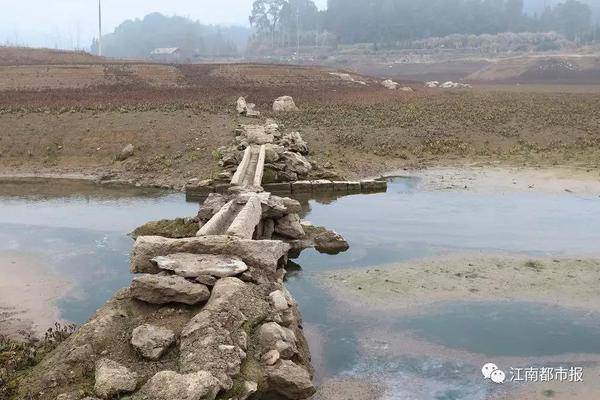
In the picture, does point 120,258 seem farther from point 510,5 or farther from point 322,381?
point 510,5

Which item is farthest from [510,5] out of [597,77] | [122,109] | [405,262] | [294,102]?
[405,262]

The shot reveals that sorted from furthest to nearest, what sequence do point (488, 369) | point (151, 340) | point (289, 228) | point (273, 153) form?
1. point (273, 153)
2. point (289, 228)
3. point (488, 369)
4. point (151, 340)

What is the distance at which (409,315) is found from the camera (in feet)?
35.3

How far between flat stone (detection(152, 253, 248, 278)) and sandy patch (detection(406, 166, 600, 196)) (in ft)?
38.7

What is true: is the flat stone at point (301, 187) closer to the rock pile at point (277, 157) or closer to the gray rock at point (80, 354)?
the rock pile at point (277, 157)

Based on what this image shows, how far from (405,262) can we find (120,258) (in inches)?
239

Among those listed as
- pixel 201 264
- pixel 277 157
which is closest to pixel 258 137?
pixel 277 157

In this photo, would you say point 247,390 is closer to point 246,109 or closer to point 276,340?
point 276,340

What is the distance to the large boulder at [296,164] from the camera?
69.4 feet

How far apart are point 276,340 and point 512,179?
50.1ft

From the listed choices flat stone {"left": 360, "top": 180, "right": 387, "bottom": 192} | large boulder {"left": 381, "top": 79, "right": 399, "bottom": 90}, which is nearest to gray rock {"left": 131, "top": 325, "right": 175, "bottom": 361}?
flat stone {"left": 360, "top": 180, "right": 387, "bottom": 192}

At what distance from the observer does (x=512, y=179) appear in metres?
21.5

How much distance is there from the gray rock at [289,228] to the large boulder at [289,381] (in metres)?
6.78

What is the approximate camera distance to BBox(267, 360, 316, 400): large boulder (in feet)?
25.8
